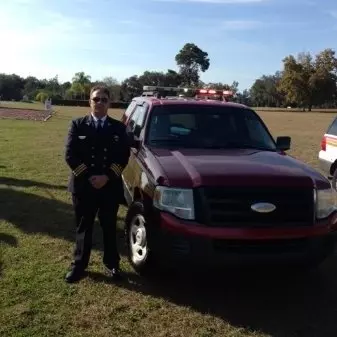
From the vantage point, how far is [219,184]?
462 centimetres

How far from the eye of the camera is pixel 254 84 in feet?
440

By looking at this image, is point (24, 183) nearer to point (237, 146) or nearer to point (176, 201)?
point (237, 146)

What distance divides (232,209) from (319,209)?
90 cm

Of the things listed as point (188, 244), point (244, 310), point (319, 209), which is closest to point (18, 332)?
point (188, 244)

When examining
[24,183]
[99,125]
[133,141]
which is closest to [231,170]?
[133,141]

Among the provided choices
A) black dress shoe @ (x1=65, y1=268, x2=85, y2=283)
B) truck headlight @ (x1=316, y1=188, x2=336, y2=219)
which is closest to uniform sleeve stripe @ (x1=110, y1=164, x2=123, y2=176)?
black dress shoe @ (x1=65, y1=268, x2=85, y2=283)

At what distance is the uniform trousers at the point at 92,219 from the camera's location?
17.0 feet

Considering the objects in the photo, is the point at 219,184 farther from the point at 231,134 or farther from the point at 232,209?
the point at 231,134

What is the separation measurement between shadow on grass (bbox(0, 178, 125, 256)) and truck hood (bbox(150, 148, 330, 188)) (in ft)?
4.97

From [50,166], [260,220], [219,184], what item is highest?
[219,184]

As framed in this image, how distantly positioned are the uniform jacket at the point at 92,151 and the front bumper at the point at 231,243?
757mm

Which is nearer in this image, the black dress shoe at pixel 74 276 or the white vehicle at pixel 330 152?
the black dress shoe at pixel 74 276

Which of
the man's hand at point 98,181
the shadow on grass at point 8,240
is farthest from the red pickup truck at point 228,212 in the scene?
the shadow on grass at point 8,240

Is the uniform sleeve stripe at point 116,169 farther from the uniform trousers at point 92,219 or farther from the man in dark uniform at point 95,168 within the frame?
the uniform trousers at point 92,219
